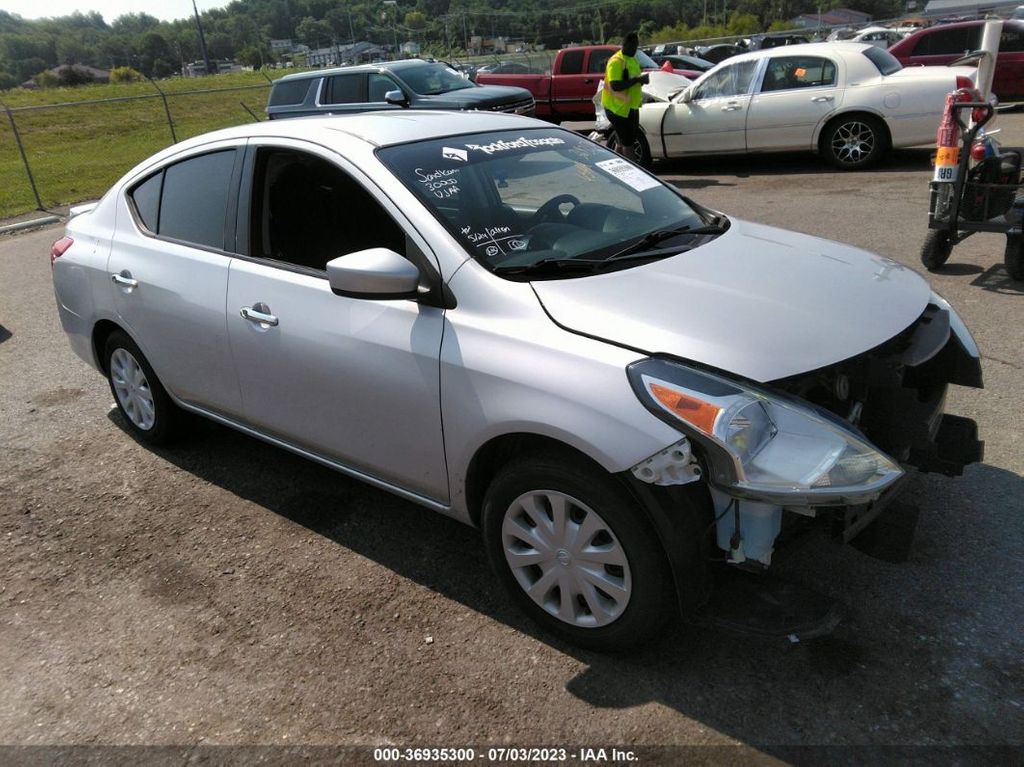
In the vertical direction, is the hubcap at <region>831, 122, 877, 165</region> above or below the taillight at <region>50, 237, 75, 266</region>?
below

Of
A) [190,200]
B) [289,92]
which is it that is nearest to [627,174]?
[190,200]

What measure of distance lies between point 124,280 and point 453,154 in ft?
6.25

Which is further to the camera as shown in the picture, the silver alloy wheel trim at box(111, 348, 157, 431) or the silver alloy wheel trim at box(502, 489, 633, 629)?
the silver alloy wheel trim at box(111, 348, 157, 431)

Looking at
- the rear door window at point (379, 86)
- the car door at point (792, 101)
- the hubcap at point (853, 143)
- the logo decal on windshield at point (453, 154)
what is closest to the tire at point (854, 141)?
the hubcap at point (853, 143)

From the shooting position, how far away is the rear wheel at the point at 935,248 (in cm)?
666

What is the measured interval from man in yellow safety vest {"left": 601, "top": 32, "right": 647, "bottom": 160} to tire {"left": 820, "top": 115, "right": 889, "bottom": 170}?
2.63 metres

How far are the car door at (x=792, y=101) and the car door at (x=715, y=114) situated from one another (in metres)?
0.17

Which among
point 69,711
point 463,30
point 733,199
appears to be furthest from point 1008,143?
point 463,30

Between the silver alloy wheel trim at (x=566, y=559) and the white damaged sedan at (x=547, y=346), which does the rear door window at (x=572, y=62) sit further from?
the silver alloy wheel trim at (x=566, y=559)

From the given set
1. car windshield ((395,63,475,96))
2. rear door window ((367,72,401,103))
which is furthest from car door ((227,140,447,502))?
car windshield ((395,63,475,96))

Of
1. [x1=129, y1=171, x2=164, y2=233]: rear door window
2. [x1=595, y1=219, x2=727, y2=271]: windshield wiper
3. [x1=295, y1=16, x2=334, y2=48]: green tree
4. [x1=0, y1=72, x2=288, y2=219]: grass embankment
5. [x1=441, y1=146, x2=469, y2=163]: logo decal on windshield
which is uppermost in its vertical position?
[x1=295, y1=16, x2=334, y2=48]: green tree

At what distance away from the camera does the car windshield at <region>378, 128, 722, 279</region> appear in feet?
10.4

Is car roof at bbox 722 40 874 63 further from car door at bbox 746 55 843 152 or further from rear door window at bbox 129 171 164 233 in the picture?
rear door window at bbox 129 171 164 233

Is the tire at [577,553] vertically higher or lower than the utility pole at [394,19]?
lower
